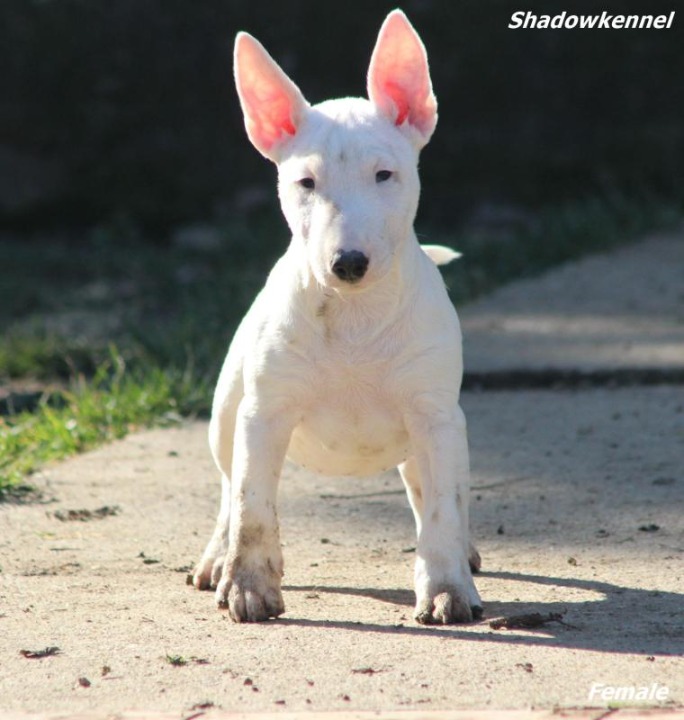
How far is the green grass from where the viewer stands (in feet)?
20.6

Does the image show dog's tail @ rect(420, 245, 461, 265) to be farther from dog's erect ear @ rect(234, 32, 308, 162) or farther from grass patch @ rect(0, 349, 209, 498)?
grass patch @ rect(0, 349, 209, 498)

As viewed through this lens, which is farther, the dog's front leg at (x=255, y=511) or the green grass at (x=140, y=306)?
the green grass at (x=140, y=306)

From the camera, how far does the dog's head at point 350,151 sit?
11.8 ft

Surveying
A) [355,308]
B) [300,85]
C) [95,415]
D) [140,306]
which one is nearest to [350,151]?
[355,308]

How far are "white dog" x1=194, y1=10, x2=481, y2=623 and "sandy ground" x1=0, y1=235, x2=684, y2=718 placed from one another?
0.21 m

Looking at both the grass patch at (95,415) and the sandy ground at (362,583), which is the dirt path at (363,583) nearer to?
the sandy ground at (362,583)

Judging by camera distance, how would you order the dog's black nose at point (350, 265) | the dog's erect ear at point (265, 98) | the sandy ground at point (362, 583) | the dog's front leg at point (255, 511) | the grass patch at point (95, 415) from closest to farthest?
the sandy ground at point (362, 583)
the dog's black nose at point (350, 265)
the dog's front leg at point (255, 511)
the dog's erect ear at point (265, 98)
the grass patch at point (95, 415)

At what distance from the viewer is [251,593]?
3.77 m

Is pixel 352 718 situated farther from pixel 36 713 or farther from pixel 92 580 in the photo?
pixel 92 580

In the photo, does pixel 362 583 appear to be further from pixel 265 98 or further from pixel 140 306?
pixel 140 306

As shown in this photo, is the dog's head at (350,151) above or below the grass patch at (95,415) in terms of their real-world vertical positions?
above

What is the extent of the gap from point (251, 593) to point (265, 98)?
134 centimetres

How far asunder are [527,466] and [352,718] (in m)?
2.51

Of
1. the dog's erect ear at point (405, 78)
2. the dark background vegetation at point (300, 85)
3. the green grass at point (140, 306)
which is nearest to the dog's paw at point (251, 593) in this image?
the dog's erect ear at point (405, 78)
